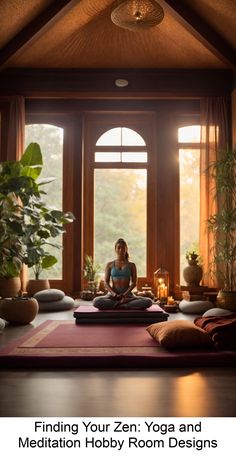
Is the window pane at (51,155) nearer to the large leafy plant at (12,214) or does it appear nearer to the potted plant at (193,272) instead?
the large leafy plant at (12,214)

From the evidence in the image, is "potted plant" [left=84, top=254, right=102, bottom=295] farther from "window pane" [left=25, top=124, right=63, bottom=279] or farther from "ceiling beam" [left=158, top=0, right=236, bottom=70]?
"ceiling beam" [left=158, top=0, right=236, bottom=70]

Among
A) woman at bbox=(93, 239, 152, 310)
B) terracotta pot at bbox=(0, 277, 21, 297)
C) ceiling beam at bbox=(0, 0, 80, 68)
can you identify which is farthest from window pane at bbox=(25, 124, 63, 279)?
woman at bbox=(93, 239, 152, 310)

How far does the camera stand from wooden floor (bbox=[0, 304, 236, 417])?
218 cm

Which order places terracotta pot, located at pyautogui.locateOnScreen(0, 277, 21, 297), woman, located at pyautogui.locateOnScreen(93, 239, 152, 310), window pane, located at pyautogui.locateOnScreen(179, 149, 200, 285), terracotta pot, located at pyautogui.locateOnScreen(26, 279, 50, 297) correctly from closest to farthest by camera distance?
1. woman, located at pyautogui.locateOnScreen(93, 239, 152, 310)
2. terracotta pot, located at pyautogui.locateOnScreen(0, 277, 21, 297)
3. terracotta pot, located at pyautogui.locateOnScreen(26, 279, 50, 297)
4. window pane, located at pyautogui.locateOnScreen(179, 149, 200, 285)

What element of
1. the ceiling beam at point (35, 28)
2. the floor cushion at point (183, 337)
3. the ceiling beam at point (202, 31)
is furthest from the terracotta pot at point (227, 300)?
the ceiling beam at point (35, 28)

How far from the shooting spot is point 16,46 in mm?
6184

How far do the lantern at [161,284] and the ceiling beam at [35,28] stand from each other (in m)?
3.57

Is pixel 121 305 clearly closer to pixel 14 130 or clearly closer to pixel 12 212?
pixel 12 212

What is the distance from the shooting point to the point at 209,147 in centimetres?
666

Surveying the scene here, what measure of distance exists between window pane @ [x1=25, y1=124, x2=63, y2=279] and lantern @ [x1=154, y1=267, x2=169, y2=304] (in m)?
1.56

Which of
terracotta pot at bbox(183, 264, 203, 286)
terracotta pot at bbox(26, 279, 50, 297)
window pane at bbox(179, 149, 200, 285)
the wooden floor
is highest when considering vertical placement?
window pane at bbox(179, 149, 200, 285)

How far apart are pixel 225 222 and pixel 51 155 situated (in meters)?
2.94
